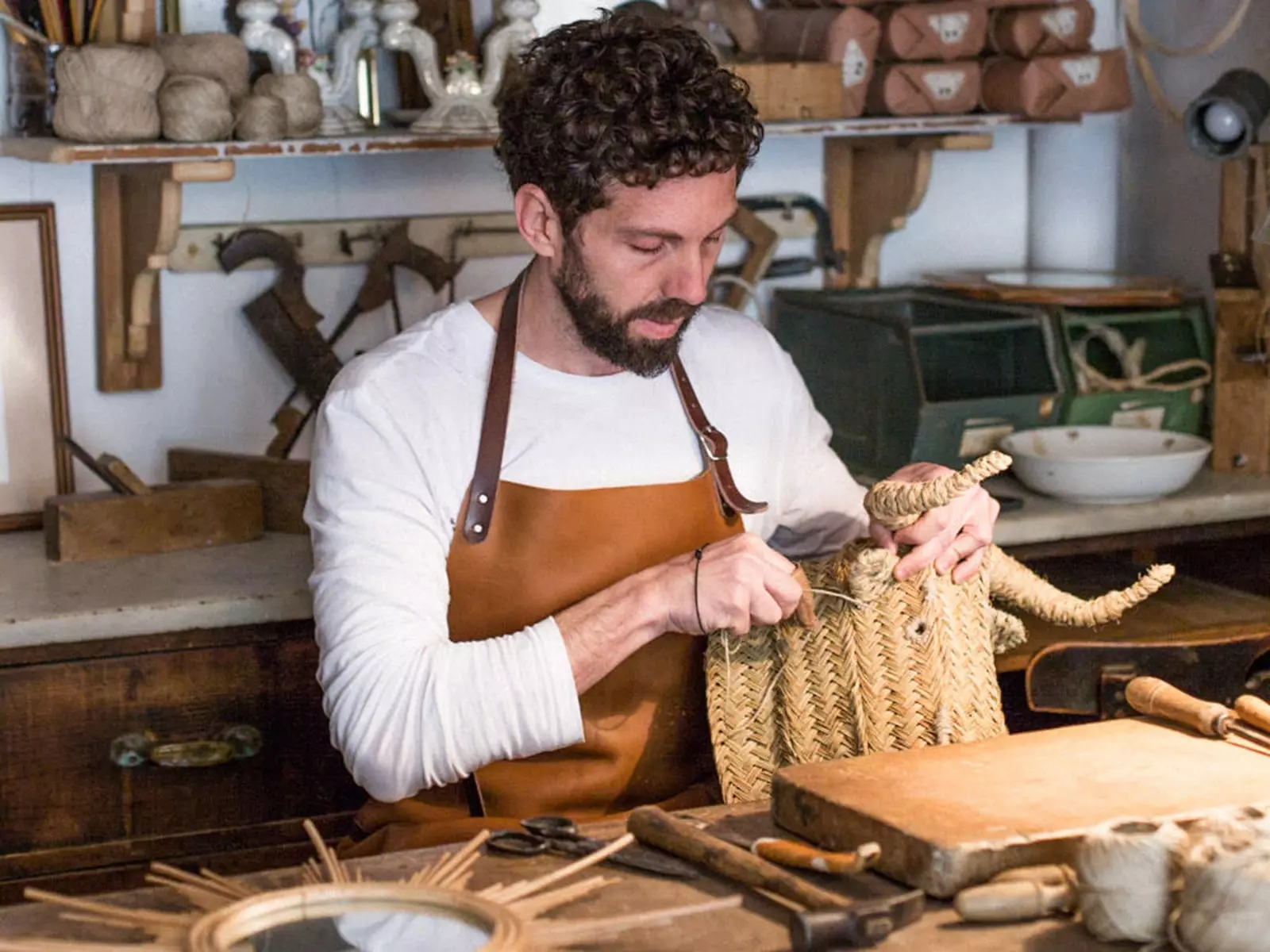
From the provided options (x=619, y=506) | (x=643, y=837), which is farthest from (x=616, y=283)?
(x=643, y=837)

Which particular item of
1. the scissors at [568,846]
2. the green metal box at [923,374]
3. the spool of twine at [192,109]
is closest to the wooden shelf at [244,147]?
the spool of twine at [192,109]

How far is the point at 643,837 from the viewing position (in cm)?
189

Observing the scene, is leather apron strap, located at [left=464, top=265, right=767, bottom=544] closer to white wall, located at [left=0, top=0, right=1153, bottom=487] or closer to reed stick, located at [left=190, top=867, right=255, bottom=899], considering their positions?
reed stick, located at [left=190, top=867, right=255, bottom=899]

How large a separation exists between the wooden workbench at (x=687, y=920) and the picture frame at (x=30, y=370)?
165 cm

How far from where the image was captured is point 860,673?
2291mm

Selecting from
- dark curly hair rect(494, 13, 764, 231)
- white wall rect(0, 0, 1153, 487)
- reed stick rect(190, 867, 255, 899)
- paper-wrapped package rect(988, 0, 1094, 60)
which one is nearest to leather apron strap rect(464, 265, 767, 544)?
dark curly hair rect(494, 13, 764, 231)

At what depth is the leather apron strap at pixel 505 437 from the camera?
2.49 meters

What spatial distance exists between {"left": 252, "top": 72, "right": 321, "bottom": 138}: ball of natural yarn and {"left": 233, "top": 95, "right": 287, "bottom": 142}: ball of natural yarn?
21 mm

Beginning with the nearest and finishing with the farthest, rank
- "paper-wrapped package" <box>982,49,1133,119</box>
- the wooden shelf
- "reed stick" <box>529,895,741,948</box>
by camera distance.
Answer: "reed stick" <box>529,895,741,948</box>, the wooden shelf, "paper-wrapped package" <box>982,49,1133,119</box>

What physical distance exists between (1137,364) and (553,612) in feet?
5.10

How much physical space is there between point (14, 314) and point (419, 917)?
6.52ft

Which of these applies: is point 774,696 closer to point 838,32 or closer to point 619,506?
point 619,506

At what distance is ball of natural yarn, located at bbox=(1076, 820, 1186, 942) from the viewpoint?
1.58 meters

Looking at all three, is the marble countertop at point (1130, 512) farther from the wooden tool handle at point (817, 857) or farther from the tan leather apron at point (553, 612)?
the wooden tool handle at point (817, 857)
